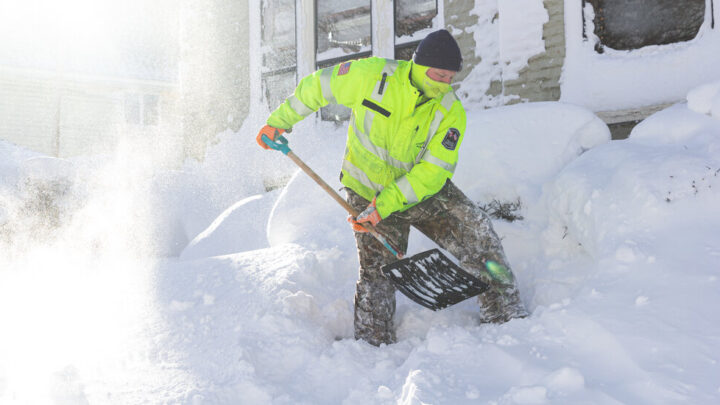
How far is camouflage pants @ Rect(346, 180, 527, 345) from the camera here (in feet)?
9.44

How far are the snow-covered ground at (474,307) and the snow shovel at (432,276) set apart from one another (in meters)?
0.19

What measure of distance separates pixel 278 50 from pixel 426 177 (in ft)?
20.4

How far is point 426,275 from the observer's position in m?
2.87

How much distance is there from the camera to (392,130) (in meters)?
2.81

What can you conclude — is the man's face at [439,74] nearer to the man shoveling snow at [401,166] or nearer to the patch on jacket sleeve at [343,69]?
the man shoveling snow at [401,166]

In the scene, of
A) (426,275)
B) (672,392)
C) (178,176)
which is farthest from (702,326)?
(178,176)

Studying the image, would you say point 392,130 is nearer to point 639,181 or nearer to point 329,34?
point 639,181

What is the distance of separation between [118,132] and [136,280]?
13871 mm

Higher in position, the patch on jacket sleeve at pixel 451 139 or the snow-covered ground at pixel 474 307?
the patch on jacket sleeve at pixel 451 139

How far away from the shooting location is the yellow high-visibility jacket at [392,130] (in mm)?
2689

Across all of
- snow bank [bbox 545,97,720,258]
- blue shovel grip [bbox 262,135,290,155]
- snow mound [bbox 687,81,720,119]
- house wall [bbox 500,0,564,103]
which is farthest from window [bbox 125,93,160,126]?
snow mound [bbox 687,81,720,119]

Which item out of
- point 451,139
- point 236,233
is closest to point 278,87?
point 236,233

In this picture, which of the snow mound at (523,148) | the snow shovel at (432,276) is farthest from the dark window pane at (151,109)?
the snow shovel at (432,276)

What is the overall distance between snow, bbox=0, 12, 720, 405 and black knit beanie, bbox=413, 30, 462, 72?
131cm
